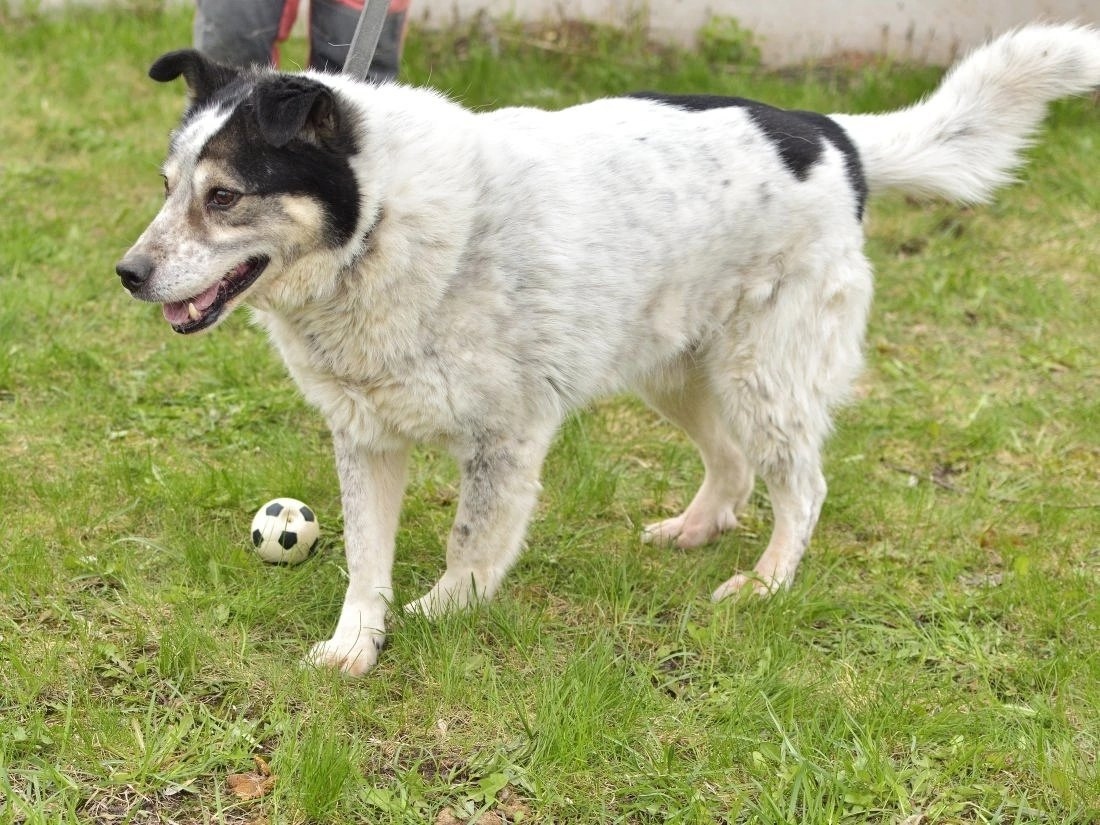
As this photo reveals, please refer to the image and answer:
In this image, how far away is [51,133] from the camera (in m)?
6.82

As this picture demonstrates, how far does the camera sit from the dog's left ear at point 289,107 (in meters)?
2.90

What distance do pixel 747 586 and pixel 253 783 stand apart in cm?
154

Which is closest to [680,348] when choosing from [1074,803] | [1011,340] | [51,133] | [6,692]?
[1074,803]

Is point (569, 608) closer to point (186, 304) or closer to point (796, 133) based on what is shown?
point (186, 304)

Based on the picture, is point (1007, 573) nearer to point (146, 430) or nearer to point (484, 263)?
point (484, 263)

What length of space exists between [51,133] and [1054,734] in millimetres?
5901

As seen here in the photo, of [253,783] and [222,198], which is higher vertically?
[222,198]

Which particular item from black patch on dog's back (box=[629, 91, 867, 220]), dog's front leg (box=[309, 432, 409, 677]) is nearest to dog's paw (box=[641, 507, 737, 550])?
dog's front leg (box=[309, 432, 409, 677])

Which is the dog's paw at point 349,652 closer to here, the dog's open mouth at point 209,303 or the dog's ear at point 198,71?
the dog's open mouth at point 209,303

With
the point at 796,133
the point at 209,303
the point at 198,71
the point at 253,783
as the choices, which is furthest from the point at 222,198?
the point at 796,133

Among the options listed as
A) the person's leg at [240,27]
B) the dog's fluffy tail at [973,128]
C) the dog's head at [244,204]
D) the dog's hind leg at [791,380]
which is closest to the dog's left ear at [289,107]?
the dog's head at [244,204]

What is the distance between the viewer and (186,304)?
3.05m

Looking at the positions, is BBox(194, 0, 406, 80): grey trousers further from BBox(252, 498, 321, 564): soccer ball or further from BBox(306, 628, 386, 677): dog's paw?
BBox(306, 628, 386, 677): dog's paw

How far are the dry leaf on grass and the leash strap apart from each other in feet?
6.07
